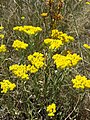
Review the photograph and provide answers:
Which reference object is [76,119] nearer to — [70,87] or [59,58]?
[70,87]

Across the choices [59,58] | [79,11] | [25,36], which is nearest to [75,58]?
[59,58]

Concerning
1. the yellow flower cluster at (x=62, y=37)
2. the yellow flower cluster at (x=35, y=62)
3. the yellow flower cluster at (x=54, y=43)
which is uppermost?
the yellow flower cluster at (x=54, y=43)

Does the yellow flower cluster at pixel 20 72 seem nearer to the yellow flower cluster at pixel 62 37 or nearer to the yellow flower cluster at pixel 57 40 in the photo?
the yellow flower cluster at pixel 57 40

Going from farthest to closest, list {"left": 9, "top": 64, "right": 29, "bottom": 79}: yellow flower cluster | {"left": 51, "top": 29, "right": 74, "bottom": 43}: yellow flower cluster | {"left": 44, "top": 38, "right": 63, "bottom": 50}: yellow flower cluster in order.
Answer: {"left": 51, "top": 29, "right": 74, "bottom": 43}: yellow flower cluster, {"left": 44, "top": 38, "right": 63, "bottom": 50}: yellow flower cluster, {"left": 9, "top": 64, "right": 29, "bottom": 79}: yellow flower cluster

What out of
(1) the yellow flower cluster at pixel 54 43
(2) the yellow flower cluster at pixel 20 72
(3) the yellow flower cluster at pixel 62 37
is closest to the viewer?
(2) the yellow flower cluster at pixel 20 72

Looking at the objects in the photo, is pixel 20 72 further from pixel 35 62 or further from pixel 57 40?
pixel 57 40

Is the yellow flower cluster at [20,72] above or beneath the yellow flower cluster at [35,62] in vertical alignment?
beneath

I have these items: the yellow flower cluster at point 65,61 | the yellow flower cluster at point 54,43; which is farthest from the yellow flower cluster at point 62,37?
the yellow flower cluster at point 65,61

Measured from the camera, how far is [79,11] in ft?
12.3

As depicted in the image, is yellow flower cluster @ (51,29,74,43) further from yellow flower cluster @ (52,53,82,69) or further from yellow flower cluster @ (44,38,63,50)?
yellow flower cluster @ (52,53,82,69)

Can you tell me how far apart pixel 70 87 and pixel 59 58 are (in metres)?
0.35

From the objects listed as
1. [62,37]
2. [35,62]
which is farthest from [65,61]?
[62,37]

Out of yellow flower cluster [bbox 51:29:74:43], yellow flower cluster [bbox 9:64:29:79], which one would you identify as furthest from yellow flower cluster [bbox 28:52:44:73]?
yellow flower cluster [bbox 51:29:74:43]

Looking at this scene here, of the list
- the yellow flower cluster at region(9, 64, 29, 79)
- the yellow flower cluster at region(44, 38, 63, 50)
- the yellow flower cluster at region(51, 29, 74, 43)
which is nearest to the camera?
the yellow flower cluster at region(9, 64, 29, 79)
